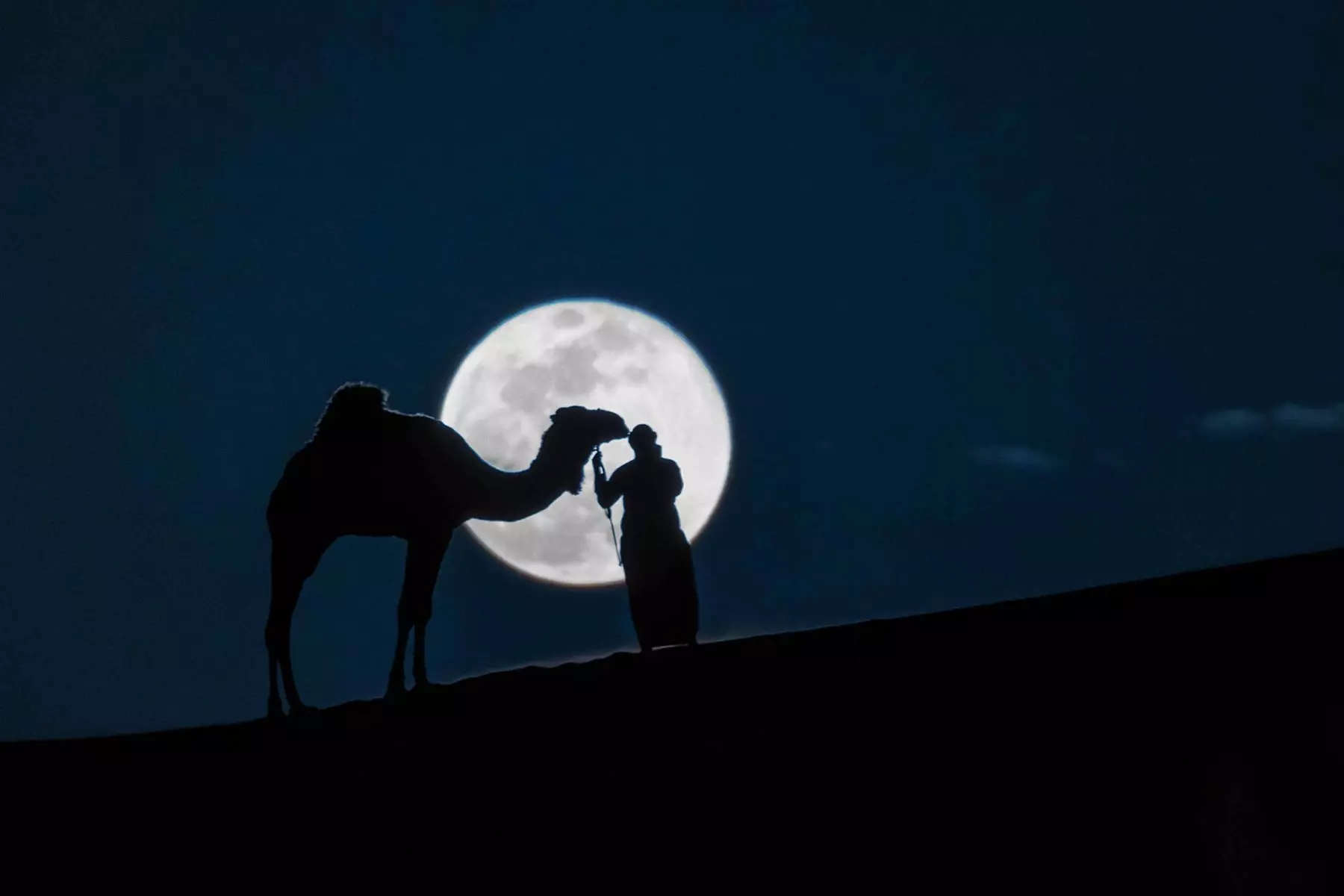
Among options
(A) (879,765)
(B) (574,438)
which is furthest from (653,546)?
(A) (879,765)

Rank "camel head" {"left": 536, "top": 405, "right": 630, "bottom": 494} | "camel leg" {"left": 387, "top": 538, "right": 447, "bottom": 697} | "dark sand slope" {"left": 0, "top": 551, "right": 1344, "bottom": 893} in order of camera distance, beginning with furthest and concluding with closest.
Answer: "camel head" {"left": 536, "top": 405, "right": 630, "bottom": 494}
"camel leg" {"left": 387, "top": 538, "right": 447, "bottom": 697}
"dark sand slope" {"left": 0, "top": 551, "right": 1344, "bottom": 893}

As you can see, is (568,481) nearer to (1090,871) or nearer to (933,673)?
(933,673)

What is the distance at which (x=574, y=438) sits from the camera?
34.3ft

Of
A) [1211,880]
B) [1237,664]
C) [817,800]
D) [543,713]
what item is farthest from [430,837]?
[1237,664]

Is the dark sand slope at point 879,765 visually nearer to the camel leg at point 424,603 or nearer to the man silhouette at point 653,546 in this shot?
the camel leg at point 424,603

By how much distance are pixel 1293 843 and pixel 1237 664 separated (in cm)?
110

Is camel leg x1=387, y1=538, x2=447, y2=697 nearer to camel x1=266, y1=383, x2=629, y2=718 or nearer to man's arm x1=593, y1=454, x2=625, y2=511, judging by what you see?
→ camel x1=266, y1=383, x2=629, y2=718

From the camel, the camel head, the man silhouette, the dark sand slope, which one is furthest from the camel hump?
the dark sand slope

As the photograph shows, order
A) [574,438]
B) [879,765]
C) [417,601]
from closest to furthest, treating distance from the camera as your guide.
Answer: [879,765] → [417,601] → [574,438]

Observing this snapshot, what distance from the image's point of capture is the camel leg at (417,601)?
8.94 m

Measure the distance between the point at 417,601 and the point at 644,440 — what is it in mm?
2439

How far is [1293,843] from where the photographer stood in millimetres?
5719

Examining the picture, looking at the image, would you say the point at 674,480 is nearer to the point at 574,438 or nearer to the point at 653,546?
the point at 653,546

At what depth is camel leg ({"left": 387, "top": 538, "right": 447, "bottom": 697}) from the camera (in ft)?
29.3
